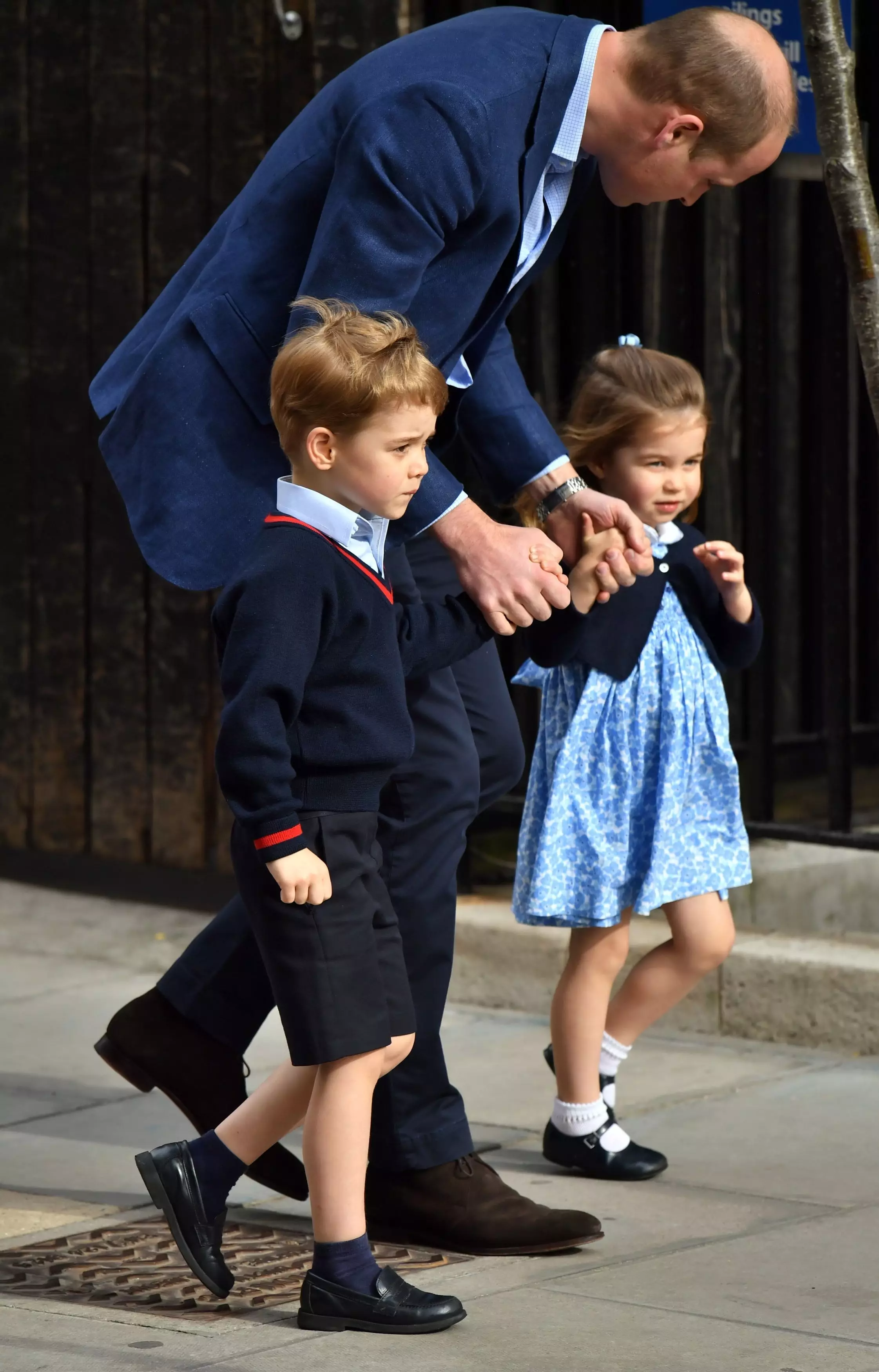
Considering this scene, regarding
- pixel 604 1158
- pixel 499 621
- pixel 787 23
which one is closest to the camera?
pixel 499 621

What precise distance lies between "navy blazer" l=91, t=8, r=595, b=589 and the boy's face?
0.16m

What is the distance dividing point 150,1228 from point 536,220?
1721mm

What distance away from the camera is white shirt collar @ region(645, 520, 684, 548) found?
388cm

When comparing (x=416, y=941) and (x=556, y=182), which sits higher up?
(x=556, y=182)

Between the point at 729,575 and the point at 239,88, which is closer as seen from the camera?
the point at 729,575

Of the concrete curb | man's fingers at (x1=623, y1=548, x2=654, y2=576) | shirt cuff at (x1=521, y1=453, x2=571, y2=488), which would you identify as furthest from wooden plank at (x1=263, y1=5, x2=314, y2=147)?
man's fingers at (x1=623, y1=548, x2=654, y2=576)

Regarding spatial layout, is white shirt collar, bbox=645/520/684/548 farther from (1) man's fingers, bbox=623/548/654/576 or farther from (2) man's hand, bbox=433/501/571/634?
(2) man's hand, bbox=433/501/571/634

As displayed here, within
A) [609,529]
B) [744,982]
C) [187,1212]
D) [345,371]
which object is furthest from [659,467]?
[187,1212]

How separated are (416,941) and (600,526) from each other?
2.37 ft

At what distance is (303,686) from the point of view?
291 centimetres

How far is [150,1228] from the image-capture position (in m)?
3.51

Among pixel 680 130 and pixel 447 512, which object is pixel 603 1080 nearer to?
pixel 447 512

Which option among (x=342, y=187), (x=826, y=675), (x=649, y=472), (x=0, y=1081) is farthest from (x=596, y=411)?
(x=0, y=1081)

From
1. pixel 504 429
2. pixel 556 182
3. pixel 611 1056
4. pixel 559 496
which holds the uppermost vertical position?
pixel 556 182
